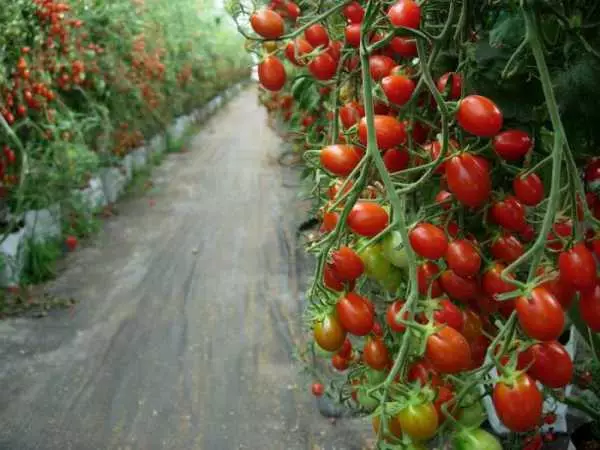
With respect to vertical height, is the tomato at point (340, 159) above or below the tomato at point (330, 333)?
above

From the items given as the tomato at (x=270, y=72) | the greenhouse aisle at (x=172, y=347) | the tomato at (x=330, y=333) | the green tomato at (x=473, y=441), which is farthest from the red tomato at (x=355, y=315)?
the greenhouse aisle at (x=172, y=347)

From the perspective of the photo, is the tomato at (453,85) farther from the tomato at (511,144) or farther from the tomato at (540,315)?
the tomato at (540,315)

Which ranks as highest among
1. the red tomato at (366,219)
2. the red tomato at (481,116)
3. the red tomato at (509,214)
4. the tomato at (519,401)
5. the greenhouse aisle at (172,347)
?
the red tomato at (481,116)

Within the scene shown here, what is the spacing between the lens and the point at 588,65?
2.22 ft

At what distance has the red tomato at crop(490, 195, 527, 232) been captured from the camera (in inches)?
25.3

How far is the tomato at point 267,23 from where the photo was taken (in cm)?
77

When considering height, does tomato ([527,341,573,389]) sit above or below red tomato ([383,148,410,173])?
below

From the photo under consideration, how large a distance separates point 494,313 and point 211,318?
253 cm

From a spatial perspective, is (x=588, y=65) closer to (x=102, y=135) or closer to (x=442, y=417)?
(x=442, y=417)

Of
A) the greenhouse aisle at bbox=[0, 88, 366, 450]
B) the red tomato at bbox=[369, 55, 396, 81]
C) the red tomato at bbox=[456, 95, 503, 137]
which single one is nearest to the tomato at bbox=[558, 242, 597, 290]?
the red tomato at bbox=[456, 95, 503, 137]

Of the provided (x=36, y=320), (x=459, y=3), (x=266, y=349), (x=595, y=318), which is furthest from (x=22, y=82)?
(x=595, y=318)

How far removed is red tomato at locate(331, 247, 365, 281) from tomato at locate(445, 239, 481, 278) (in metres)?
0.09

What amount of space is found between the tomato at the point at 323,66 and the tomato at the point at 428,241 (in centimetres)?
32

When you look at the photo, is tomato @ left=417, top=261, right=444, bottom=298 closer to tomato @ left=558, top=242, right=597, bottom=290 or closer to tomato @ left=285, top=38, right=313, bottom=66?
tomato @ left=558, top=242, right=597, bottom=290
